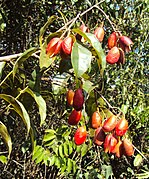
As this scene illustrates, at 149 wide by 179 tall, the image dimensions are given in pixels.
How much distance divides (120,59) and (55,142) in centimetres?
127

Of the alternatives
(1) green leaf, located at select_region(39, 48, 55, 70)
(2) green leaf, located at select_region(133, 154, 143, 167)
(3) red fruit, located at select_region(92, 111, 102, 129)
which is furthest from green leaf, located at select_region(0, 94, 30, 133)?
(2) green leaf, located at select_region(133, 154, 143, 167)

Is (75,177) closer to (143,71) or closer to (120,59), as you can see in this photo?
(143,71)

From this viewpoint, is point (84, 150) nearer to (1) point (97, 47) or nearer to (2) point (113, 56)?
(2) point (113, 56)

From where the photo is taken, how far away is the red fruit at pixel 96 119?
1004mm

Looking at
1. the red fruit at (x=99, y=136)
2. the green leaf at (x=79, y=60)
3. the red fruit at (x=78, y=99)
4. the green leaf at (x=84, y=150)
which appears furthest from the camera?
the green leaf at (x=84, y=150)

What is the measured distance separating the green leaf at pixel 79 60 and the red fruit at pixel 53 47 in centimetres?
3

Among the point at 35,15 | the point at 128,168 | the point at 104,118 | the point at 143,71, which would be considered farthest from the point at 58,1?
the point at 104,118

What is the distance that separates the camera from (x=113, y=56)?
97cm

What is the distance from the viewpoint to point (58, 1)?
273 centimetres

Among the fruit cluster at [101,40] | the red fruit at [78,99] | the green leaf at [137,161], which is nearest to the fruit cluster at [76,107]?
the red fruit at [78,99]

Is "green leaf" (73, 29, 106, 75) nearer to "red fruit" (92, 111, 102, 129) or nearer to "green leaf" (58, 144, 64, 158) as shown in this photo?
"red fruit" (92, 111, 102, 129)

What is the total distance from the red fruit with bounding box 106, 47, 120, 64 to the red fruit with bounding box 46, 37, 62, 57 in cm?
16

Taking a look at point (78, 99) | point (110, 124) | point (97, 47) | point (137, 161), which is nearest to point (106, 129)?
point (110, 124)

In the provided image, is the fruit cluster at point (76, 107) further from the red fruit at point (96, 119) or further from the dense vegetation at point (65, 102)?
the dense vegetation at point (65, 102)
